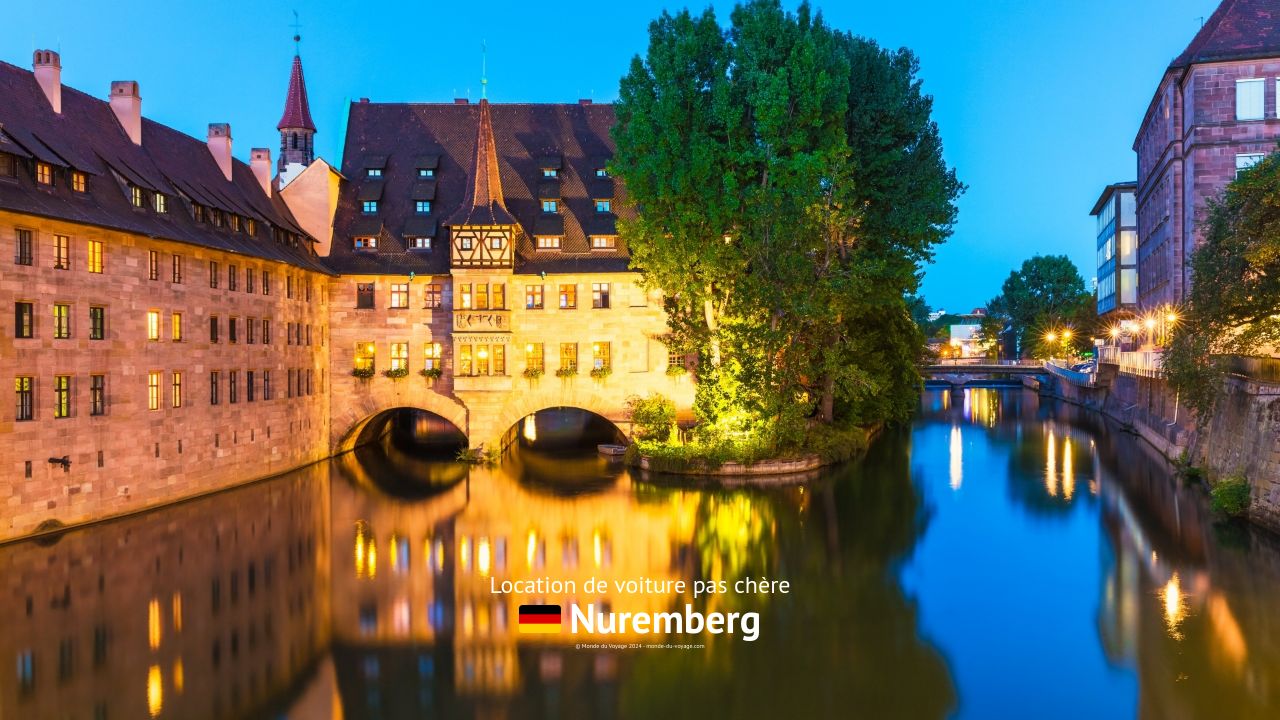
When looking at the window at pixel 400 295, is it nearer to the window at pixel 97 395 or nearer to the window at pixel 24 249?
the window at pixel 97 395

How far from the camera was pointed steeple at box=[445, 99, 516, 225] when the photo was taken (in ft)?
120

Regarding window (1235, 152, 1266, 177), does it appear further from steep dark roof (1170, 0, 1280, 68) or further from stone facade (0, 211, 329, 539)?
stone facade (0, 211, 329, 539)

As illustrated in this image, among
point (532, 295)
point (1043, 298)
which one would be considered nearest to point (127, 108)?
point (532, 295)

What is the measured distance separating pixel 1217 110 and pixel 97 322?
42.7 metres

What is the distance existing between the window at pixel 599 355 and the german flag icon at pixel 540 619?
2042cm

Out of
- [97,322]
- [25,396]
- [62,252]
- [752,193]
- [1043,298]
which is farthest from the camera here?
[1043,298]

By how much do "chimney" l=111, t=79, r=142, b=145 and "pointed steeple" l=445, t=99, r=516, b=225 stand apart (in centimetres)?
1133

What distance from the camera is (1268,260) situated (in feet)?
80.2

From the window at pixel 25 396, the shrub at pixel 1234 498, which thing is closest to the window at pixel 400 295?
the window at pixel 25 396

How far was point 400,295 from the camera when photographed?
38281 mm

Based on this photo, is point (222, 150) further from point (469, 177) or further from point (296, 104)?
point (296, 104)

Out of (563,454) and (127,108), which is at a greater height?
(127,108)

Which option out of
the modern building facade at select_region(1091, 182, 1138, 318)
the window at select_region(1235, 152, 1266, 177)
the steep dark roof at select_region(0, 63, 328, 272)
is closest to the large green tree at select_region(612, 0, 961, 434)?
the window at select_region(1235, 152, 1266, 177)

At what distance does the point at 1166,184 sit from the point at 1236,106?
19.4ft
